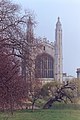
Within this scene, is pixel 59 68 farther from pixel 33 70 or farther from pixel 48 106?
pixel 33 70

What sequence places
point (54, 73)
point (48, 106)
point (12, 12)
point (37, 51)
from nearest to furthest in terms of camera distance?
point (12, 12), point (37, 51), point (48, 106), point (54, 73)

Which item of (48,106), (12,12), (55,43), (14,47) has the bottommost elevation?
(48,106)

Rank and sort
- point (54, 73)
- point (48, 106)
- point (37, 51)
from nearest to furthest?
point (37, 51) → point (48, 106) → point (54, 73)

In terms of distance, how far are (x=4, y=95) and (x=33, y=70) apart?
20.8 feet

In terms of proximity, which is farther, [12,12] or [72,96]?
[72,96]

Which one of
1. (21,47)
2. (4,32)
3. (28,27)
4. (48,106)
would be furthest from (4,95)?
(48,106)

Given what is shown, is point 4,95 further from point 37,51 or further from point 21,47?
point 37,51

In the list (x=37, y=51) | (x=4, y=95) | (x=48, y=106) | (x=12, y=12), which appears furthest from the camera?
(x=48, y=106)

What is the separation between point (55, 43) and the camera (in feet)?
215

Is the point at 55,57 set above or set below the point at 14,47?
above

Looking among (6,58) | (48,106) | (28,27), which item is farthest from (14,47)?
(48,106)

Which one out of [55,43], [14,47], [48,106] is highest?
[55,43]

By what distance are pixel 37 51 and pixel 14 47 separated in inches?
93.5

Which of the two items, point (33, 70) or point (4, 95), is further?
point (33, 70)
